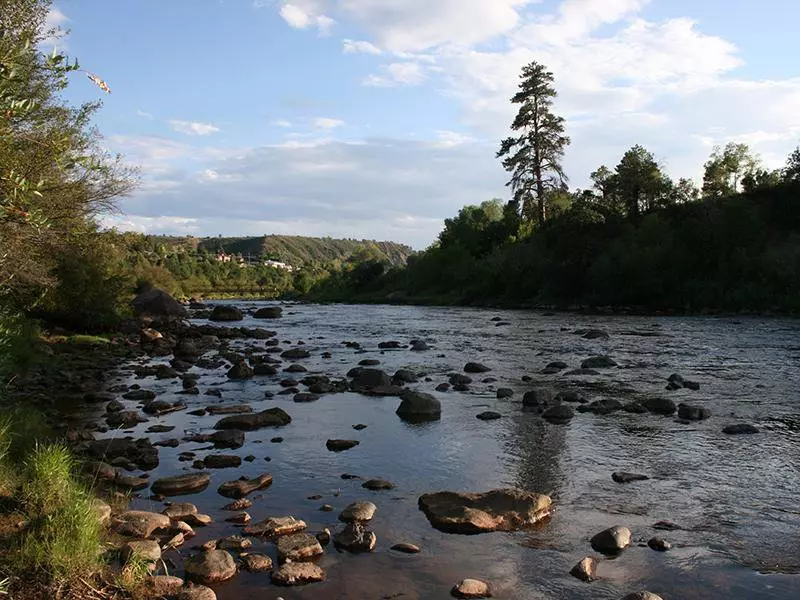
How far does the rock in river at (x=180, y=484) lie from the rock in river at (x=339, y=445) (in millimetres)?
2874

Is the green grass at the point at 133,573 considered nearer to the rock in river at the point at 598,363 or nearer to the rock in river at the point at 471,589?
the rock in river at the point at 471,589

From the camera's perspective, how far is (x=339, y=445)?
1238cm

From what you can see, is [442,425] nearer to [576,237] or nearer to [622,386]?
[622,386]

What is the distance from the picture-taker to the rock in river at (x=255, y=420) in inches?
549

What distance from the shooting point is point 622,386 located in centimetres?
1884

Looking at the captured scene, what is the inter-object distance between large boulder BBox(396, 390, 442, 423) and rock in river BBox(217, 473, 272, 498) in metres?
5.26

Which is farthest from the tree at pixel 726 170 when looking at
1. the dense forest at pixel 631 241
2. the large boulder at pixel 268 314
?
the large boulder at pixel 268 314

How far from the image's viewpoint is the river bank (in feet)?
23.0

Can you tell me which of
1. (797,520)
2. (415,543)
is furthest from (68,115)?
(797,520)

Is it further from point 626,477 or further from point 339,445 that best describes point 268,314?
point 626,477

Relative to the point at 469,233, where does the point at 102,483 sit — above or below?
below

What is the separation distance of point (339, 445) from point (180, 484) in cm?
348

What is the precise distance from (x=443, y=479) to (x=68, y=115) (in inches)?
660

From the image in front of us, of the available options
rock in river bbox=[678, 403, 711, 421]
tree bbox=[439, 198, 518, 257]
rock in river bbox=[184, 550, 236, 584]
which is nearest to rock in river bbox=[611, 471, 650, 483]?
rock in river bbox=[678, 403, 711, 421]
